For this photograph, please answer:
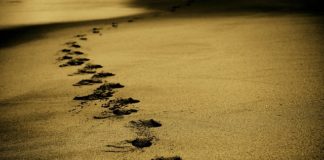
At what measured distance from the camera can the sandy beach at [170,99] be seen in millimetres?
1674

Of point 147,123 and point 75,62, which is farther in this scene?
point 75,62

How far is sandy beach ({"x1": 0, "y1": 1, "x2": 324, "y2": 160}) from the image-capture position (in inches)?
65.9

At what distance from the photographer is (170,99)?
2.36 metres

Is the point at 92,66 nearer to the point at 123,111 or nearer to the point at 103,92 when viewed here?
the point at 103,92

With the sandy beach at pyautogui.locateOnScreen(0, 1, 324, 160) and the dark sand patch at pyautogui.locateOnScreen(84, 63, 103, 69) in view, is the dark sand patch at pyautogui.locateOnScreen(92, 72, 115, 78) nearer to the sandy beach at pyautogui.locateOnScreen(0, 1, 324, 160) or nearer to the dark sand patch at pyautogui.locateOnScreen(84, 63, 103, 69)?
the sandy beach at pyautogui.locateOnScreen(0, 1, 324, 160)

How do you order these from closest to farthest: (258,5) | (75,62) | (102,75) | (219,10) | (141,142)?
(141,142) < (102,75) < (75,62) < (219,10) < (258,5)

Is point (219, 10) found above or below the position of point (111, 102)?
above

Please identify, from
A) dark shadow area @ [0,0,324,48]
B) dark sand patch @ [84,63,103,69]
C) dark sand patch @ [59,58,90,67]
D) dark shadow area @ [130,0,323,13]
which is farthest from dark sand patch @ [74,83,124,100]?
dark shadow area @ [130,0,323,13]

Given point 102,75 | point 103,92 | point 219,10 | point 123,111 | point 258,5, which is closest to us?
point 123,111

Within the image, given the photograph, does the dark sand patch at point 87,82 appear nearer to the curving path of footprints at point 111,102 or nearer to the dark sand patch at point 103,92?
the curving path of footprints at point 111,102

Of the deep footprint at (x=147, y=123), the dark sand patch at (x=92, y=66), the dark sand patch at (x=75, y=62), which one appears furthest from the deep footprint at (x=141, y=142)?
the dark sand patch at (x=75, y=62)

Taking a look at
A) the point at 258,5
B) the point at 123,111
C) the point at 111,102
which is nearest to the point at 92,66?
the point at 111,102

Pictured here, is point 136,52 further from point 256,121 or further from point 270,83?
point 256,121

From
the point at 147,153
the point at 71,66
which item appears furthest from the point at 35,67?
the point at 147,153
